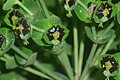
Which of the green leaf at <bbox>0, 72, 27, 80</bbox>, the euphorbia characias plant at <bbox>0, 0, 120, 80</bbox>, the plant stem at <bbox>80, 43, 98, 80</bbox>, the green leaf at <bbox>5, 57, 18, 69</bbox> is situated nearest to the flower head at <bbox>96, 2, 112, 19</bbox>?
the euphorbia characias plant at <bbox>0, 0, 120, 80</bbox>

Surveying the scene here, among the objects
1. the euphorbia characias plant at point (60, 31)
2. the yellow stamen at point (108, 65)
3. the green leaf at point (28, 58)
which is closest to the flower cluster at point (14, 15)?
the euphorbia characias plant at point (60, 31)

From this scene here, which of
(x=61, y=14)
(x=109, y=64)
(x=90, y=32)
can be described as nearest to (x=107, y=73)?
(x=109, y=64)

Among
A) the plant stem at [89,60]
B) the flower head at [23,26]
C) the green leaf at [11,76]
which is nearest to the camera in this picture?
the flower head at [23,26]

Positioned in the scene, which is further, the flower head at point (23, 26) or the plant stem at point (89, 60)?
the plant stem at point (89, 60)

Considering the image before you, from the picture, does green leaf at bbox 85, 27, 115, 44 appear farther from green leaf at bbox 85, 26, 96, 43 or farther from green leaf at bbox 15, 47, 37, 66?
green leaf at bbox 15, 47, 37, 66

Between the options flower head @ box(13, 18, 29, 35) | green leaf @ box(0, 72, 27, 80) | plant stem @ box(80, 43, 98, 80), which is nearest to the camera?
flower head @ box(13, 18, 29, 35)

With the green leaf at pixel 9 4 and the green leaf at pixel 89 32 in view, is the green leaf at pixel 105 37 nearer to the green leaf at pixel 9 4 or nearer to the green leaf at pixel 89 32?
the green leaf at pixel 89 32
